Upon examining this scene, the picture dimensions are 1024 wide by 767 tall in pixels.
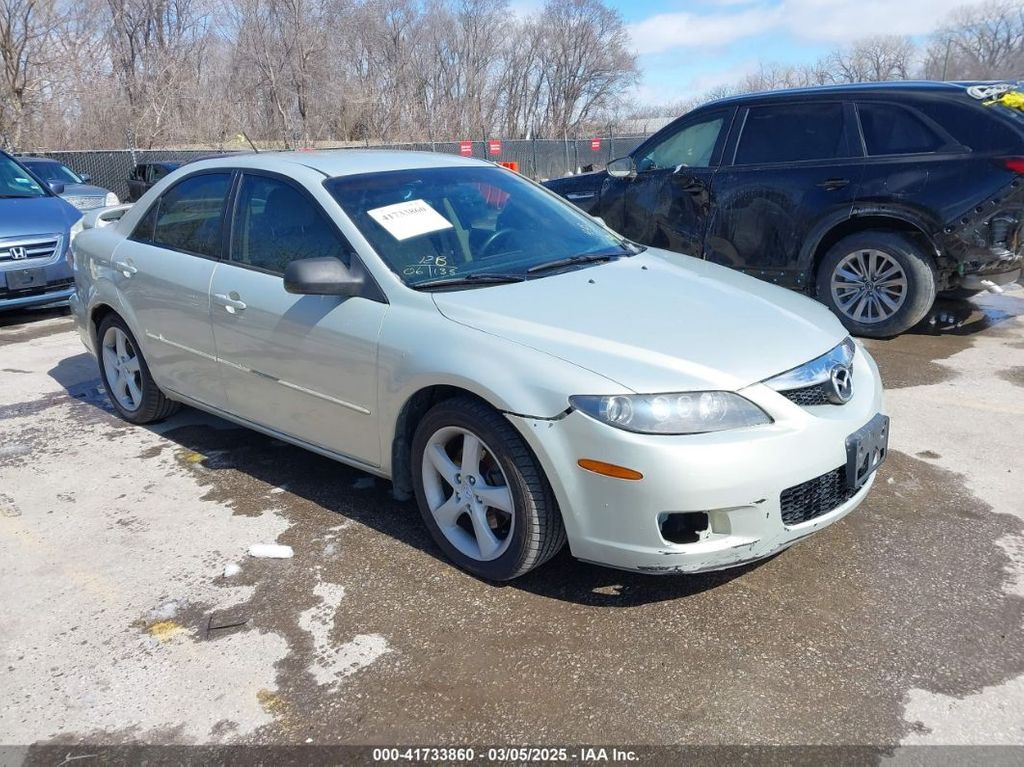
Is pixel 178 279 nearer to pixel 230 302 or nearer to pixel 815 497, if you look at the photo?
pixel 230 302

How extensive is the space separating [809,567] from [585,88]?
56.2 metres

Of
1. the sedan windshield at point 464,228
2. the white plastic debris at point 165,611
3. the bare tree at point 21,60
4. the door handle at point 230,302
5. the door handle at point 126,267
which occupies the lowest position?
the white plastic debris at point 165,611

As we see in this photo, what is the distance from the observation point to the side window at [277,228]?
3.68 m

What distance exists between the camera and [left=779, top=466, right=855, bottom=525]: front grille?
2.83 m

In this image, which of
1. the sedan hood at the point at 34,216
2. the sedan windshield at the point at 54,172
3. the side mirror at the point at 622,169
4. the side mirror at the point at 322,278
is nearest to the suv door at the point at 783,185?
the side mirror at the point at 622,169

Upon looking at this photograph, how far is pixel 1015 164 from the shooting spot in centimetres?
556

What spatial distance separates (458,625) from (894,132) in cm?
510

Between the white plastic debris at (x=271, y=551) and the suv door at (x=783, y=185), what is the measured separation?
180 inches

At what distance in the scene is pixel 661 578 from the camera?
323cm

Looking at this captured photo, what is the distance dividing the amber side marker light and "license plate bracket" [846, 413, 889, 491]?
842mm

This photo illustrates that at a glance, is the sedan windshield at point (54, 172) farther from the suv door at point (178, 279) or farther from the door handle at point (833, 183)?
the door handle at point (833, 183)

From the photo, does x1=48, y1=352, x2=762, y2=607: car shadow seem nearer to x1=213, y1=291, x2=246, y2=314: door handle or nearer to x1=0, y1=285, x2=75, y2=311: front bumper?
x1=213, y1=291, x2=246, y2=314: door handle

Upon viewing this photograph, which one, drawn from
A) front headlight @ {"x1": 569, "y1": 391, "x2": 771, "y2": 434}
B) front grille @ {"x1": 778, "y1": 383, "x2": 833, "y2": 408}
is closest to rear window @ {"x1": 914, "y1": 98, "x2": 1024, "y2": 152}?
front grille @ {"x1": 778, "y1": 383, "x2": 833, "y2": 408}

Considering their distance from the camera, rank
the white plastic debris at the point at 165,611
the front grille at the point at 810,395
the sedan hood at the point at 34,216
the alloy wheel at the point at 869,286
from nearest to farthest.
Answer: the front grille at the point at 810,395, the white plastic debris at the point at 165,611, the alloy wheel at the point at 869,286, the sedan hood at the point at 34,216
